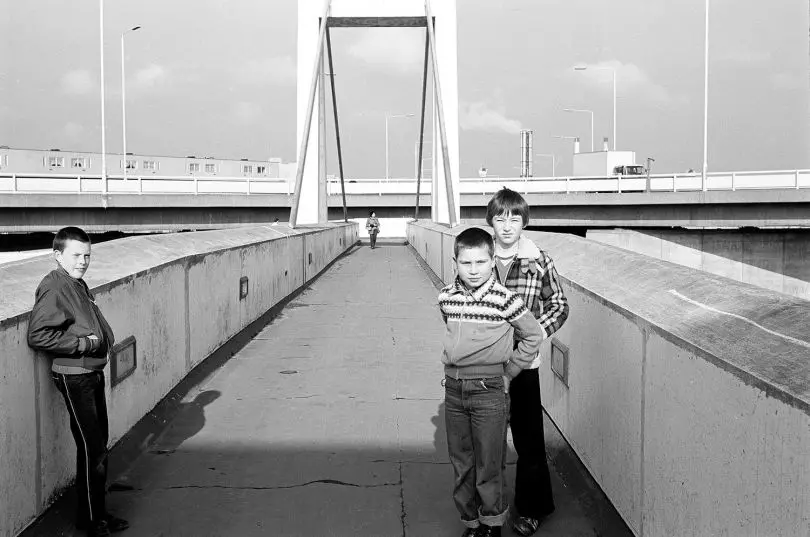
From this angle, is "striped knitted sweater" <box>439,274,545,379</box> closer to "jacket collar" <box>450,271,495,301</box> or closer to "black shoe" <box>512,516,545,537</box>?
"jacket collar" <box>450,271,495,301</box>

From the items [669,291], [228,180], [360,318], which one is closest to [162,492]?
[669,291]

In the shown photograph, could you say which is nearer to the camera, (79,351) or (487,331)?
(487,331)

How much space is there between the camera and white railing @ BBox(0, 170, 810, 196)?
37.3 meters

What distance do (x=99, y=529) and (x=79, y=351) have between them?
2.57ft

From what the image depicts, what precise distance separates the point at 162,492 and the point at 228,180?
1557 inches

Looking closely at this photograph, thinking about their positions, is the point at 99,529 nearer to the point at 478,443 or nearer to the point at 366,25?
the point at 478,443

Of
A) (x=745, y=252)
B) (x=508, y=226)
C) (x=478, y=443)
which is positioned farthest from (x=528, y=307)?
(x=745, y=252)

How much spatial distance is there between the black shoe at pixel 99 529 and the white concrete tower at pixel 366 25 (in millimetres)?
22928

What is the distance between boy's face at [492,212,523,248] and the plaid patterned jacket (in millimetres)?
63

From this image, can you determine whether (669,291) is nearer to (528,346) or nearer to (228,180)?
(528,346)

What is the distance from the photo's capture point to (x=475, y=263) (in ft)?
11.6

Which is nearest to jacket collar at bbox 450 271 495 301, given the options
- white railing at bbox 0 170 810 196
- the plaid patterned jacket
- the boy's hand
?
the plaid patterned jacket

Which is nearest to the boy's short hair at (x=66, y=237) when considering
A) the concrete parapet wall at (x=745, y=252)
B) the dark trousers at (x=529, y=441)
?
the dark trousers at (x=529, y=441)

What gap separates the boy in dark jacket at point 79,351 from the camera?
372 cm
